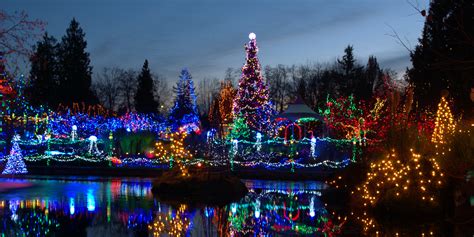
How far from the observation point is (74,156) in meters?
36.2

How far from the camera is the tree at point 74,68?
65750 millimetres

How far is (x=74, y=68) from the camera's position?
66500 mm

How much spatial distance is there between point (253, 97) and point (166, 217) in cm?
2862

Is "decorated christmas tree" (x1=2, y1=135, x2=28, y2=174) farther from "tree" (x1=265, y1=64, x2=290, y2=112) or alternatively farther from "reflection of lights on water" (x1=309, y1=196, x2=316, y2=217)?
"tree" (x1=265, y1=64, x2=290, y2=112)

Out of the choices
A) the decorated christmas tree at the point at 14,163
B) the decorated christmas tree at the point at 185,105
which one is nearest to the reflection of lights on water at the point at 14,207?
the decorated christmas tree at the point at 14,163

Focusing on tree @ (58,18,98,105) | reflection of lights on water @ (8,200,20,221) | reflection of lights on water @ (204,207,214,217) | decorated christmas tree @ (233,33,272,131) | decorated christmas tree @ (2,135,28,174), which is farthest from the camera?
tree @ (58,18,98,105)

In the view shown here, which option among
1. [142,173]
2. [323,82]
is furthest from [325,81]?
[142,173]

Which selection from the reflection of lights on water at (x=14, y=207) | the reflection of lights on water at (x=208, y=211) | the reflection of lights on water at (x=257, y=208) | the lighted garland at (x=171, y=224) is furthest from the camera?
the reflection of lights on water at (x=208, y=211)

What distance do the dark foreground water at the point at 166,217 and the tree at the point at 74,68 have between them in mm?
45374

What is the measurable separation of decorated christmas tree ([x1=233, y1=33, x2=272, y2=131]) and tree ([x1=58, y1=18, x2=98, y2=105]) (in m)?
28.7

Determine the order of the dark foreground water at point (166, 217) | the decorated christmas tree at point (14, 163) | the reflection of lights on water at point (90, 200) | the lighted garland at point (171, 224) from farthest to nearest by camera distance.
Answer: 1. the decorated christmas tree at point (14, 163)
2. the reflection of lights on water at point (90, 200)
3. the dark foreground water at point (166, 217)
4. the lighted garland at point (171, 224)

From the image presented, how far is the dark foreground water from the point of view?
1236 centimetres

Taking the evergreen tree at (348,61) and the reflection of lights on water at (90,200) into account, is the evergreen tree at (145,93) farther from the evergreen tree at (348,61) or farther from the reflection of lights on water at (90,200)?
the reflection of lights on water at (90,200)

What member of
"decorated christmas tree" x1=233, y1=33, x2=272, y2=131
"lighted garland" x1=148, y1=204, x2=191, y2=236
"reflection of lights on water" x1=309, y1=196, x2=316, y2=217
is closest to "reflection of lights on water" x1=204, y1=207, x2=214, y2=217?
"lighted garland" x1=148, y1=204, x2=191, y2=236
